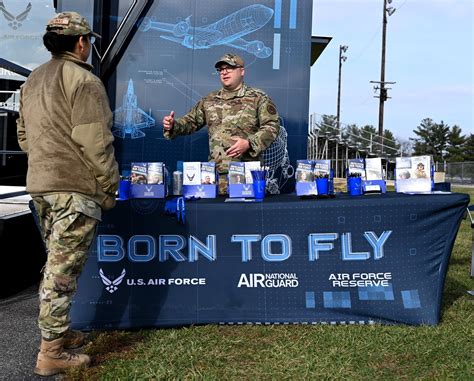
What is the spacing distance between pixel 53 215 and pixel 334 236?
155 centimetres

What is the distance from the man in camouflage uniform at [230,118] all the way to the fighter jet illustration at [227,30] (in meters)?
1.41

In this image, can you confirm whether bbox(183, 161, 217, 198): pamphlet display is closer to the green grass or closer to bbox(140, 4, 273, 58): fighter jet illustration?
the green grass

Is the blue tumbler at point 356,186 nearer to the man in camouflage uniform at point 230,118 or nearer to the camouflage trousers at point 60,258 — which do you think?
the man in camouflage uniform at point 230,118

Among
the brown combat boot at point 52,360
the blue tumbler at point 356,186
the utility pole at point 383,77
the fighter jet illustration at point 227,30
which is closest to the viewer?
the brown combat boot at point 52,360

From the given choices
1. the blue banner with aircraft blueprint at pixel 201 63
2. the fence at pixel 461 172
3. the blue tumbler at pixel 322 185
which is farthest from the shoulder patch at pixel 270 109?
the fence at pixel 461 172

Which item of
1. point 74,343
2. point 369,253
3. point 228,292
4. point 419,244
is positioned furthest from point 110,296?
point 419,244

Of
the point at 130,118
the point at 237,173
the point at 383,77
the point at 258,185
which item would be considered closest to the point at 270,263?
the point at 258,185

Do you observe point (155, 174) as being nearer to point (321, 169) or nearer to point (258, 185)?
point (258, 185)

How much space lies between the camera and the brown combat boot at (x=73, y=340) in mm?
2752

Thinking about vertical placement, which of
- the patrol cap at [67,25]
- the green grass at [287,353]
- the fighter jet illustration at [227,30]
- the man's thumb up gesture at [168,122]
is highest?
the fighter jet illustration at [227,30]

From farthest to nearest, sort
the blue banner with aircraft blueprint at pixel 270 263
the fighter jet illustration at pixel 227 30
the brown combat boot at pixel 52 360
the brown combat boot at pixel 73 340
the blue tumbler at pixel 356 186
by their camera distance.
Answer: the fighter jet illustration at pixel 227 30 → the blue tumbler at pixel 356 186 → the blue banner with aircraft blueprint at pixel 270 263 → the brown combat boot at pixel 73 340 → the brown combat boot at pixel 52 360

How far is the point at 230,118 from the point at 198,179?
1.88 ft

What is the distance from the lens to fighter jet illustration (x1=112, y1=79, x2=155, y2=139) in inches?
189

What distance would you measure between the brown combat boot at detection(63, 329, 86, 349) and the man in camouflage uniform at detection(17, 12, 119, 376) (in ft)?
1.12
